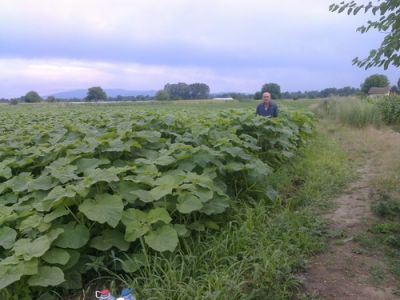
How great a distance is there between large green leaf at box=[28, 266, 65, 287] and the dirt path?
1.70 meters

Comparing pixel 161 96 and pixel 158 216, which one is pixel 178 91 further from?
pixel 158 216

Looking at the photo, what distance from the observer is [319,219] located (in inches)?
170

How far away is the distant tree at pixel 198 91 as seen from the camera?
7469cm

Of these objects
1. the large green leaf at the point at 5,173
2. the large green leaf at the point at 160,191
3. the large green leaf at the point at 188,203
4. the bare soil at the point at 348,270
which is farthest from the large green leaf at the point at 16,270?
the bare soil at the point at 348,270

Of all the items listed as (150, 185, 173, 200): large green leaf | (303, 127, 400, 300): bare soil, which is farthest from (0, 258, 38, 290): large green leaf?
(303, 127, 400, 300): bare soil

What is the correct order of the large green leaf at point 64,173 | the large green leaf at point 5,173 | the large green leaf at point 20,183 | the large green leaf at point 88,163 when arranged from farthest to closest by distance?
the large green leaf at point 5,173 < the large green leaf at point 88,163 < the large green leaf at point 20,183 < the large green leaf at point 64,173

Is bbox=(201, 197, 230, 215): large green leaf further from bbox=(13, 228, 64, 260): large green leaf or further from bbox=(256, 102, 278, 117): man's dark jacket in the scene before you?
bbox=(256, 102, 278, 117): man's dark jacket

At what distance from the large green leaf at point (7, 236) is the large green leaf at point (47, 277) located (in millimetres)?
374

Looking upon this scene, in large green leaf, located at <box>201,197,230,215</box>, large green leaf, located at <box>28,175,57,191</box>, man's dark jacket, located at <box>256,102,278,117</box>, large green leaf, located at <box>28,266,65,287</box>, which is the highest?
man's dark jacket, located at <box>256,102,278,117</box>

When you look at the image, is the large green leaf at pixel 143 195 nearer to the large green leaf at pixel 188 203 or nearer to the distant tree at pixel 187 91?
the large green leaf at pixel 188 203

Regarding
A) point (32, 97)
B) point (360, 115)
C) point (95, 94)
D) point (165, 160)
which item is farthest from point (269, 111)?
point (32, 97)

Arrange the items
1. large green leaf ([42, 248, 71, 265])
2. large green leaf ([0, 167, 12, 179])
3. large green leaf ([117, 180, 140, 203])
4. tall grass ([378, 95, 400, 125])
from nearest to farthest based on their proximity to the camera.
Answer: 1. large green leaf ([42, 248, 71, 265])
2. large green leaf ([117, 180, 140, 203])
3. large green leaf ([0, 167, 12, 179])
4. tall grass ([378, 95, 400, 125])

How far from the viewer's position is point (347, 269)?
324cm

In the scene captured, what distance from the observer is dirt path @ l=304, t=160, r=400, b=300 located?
289 cm
